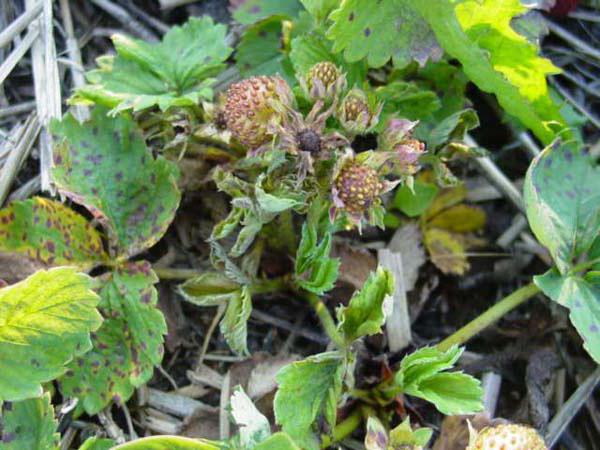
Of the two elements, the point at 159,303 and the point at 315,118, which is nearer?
the point at 315,118

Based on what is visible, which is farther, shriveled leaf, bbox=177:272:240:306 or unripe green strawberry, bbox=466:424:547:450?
shriveled leaf, bbox=177:272:240:306

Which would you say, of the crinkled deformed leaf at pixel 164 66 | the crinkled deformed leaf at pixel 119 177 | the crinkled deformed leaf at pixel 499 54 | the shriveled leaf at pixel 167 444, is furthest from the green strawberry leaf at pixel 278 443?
the crinkled deformed leaf at pixel 499 54

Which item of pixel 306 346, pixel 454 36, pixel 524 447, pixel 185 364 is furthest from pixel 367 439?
pixel 454 36

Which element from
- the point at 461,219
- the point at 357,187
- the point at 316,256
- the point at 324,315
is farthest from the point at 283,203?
the point at 461,219

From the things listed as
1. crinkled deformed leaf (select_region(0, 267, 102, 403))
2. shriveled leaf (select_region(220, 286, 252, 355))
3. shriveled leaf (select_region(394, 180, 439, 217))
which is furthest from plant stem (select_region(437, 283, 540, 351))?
crinkled deformed leaf (select_region(0, 267, 102, 403))

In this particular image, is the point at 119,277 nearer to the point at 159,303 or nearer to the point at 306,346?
the point at 159,303

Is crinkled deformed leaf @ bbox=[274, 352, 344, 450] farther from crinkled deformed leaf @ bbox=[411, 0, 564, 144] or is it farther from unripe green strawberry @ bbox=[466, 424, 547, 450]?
crinkled deformed leaf @ bbox=[411, 0, 564, 144]

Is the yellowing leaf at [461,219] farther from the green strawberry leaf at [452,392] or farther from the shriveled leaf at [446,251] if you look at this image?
the green strawberry leaf at [452,392]
